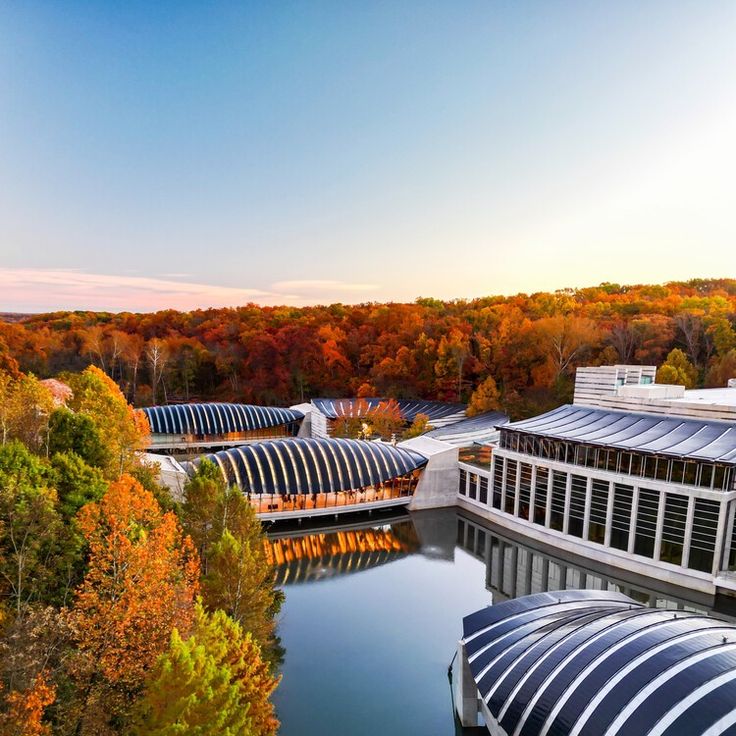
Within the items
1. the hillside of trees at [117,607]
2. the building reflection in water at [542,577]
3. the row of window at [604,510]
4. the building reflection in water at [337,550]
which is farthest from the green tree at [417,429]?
the hillside of trees at [117,607]

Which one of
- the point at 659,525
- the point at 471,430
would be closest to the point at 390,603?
the point at 659,525

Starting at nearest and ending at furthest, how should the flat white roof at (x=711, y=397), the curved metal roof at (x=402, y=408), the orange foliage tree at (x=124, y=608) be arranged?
the orange foliage tree at (x=124, y=608), the flat white roof at (x=711, y=397), the curved metal roof at (x=402, y=408)

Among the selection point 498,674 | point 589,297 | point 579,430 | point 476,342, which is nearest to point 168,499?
point 498,674

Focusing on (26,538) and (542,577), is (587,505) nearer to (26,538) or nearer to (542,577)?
(542,577)

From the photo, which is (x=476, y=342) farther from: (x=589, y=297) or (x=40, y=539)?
(x=40, y=539)

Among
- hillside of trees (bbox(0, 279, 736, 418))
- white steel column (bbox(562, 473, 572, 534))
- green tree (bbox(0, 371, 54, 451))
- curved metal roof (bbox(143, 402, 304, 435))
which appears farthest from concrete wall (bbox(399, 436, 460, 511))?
curved metal roof (bbox(143, 402, 304, 435))

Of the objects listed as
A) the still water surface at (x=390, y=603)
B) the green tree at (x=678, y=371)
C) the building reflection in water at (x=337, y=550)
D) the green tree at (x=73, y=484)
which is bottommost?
the building reflection in water at (x=337, y=550)

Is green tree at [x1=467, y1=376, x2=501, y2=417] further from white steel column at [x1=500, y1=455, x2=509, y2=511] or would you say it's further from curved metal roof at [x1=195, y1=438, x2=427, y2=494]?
white steel column at [x1=500, y1=455, x2=509, y2=511]

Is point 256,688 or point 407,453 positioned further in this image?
point 407,453

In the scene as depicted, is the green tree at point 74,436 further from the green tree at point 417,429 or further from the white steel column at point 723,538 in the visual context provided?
the green tree at point 417,429
